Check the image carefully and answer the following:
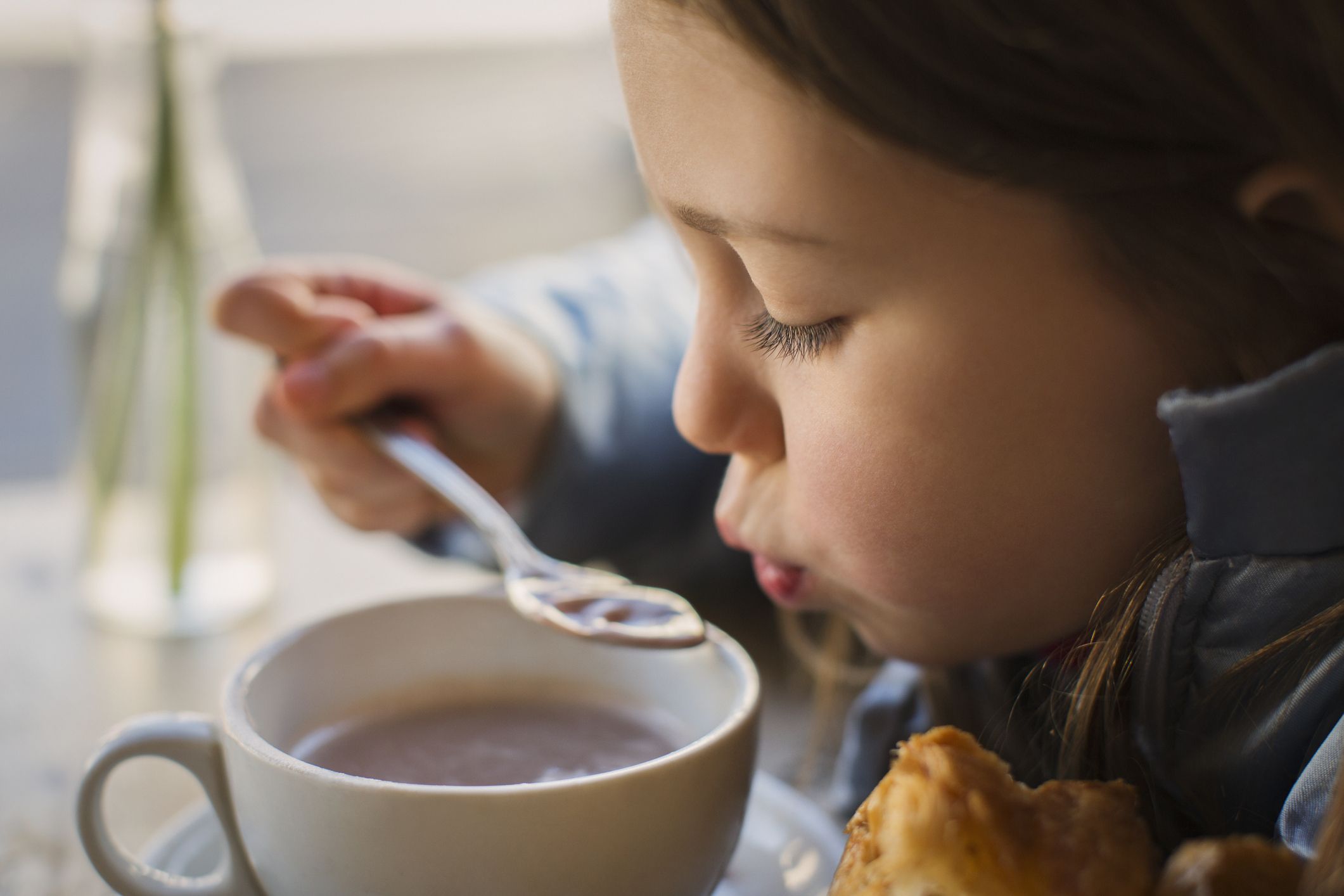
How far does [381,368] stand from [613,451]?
7.4 inches

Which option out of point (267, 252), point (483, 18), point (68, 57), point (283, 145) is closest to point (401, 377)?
point (267, 252)

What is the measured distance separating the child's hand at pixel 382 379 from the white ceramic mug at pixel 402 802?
24 centimetres

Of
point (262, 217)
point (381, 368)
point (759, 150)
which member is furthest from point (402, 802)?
point (262, 217)

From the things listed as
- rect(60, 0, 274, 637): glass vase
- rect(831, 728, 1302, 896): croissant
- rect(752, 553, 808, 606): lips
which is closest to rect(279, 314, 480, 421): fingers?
rect(60, 0, 274, 637): glass vase

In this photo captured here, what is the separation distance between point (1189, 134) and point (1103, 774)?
Result: 8.8 inches

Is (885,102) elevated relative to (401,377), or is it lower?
elevated

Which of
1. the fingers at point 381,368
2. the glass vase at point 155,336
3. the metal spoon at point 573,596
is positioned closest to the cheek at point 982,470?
the metal spoon at point 573,596

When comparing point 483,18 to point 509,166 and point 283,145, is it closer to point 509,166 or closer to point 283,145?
point 509,166

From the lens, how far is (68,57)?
3787 mm

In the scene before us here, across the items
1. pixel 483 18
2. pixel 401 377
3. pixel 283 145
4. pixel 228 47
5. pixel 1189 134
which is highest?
pixel 1189 134

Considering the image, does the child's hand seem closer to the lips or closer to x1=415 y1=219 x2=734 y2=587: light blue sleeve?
x1=415 y1=219 x2=734 y2=587: light blue sleeve

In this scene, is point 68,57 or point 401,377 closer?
point 401,377

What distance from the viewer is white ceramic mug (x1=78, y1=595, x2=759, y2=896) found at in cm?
40

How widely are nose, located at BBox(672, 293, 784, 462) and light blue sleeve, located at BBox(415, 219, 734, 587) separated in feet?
1.24
